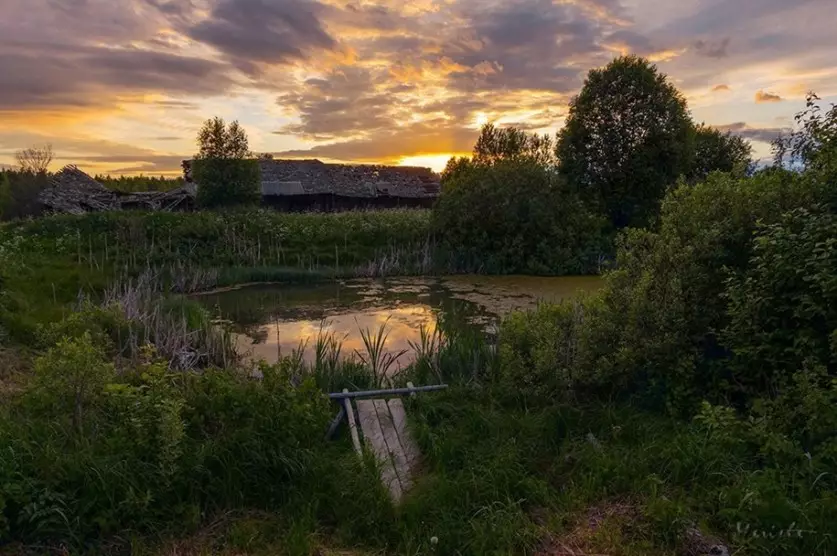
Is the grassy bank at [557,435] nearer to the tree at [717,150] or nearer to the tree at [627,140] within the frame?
the tree at [627,140]

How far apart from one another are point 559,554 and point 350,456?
69.2 inches

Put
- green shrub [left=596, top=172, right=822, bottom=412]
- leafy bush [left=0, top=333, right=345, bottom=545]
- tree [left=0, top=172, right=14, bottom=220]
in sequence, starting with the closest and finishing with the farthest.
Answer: leafy bush [left=0, top=333, right=345, bottom=545], green shrub [left=596, top=172, right=822, bottom=412], tree [left=0, top=172, right=14, bottom=220]

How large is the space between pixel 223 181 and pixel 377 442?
2486 cm

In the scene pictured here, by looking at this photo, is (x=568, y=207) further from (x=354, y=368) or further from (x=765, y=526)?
(x=765, y=526)

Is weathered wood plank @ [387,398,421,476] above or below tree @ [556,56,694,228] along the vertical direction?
below

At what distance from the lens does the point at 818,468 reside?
11.7 feet

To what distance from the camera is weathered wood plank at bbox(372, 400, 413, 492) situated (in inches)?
173

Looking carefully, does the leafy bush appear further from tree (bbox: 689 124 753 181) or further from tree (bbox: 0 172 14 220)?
tree (bbox: 0 172 14 220)

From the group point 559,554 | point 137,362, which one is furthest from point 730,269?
point 137,362

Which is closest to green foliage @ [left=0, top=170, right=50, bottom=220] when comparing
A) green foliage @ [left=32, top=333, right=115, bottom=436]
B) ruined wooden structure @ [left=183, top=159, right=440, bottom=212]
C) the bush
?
ruined wooden structure @ [left=183, top=159, right=440, bottom=212]

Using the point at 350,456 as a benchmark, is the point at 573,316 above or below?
above

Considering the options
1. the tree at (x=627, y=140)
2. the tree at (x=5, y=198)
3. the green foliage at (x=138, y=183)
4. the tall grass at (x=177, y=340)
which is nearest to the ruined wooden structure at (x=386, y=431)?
the tall grass at (x=177, y=340)

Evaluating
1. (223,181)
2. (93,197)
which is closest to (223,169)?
(223,181)

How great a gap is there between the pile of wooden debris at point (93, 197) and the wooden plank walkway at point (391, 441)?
27.8 meters
